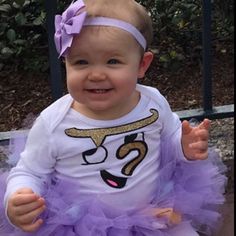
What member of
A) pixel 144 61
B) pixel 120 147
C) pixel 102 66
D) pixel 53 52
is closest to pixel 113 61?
pixel 102 66

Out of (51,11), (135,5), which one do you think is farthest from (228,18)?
(135,5)

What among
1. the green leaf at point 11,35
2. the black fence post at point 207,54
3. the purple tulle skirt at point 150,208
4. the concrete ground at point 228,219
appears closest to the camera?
the purple tulle skirt at point 150,208

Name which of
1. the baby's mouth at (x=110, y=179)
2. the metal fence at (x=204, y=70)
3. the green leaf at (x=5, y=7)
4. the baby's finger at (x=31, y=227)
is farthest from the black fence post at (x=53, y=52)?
the green leaf at (x=5, y=7)

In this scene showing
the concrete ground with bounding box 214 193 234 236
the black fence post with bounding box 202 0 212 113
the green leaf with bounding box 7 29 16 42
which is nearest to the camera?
the concrete ground with bounding box 214 193 234 236

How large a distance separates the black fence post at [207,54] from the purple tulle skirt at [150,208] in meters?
0.68

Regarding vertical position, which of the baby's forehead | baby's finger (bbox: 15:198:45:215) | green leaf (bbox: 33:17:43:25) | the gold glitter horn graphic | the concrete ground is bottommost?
the concrete ground

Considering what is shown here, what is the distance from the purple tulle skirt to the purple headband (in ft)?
1.36

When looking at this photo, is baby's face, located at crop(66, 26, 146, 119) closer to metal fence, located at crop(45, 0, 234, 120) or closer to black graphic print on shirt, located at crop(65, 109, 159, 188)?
black graphic print on shirt, located at crop(65, 109, 159, 188)

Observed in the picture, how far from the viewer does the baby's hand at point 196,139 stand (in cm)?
196

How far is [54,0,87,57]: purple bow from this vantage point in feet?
5.92

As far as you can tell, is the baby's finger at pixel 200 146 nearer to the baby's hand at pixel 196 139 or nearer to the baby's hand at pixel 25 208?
the baby's hand at pixel 196 139

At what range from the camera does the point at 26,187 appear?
189 cm

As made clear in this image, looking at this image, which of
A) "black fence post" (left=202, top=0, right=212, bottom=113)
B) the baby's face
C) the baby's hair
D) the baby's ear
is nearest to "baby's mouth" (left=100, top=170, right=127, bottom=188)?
the baby's face

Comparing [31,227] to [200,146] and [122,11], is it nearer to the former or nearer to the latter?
[200,146]
